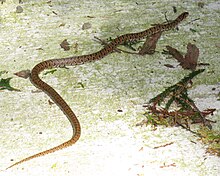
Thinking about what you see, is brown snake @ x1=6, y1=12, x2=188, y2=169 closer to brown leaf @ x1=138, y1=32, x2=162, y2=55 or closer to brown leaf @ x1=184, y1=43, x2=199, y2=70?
brown leaf @ x1=138, y1=32, x2=162, y2=55

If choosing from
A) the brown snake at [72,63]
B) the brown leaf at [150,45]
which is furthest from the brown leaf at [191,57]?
the brown snake at [72,63]

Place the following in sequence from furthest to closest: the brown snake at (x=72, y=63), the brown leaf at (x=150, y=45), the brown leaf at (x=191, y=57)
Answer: the brown leaf at (x=150, y=45) → the brown leaf at (x=191, y=57) → the brown snake at (x=72, y=63)

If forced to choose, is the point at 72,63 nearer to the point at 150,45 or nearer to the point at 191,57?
the point at 150,45

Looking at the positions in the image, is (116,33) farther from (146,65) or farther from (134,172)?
(134,172)

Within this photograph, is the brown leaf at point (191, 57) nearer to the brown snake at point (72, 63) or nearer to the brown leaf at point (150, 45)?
the brown leaf at point (150, 45)

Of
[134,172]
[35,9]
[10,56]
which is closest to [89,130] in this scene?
[134,172]
